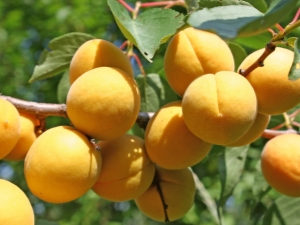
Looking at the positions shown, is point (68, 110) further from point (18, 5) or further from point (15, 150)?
point (18, 5)

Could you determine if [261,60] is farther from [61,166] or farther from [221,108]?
[61,166]

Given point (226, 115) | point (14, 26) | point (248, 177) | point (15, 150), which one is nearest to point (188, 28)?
point (226, 115)

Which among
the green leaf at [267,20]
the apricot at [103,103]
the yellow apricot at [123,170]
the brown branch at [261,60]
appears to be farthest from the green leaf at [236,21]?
the yellow apricot at [123,170]

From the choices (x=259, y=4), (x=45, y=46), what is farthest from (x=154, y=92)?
(x=45, y=46)

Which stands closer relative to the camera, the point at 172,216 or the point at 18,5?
the point at 172,216

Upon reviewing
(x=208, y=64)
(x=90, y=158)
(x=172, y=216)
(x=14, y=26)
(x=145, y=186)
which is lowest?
(x=14, y=26)

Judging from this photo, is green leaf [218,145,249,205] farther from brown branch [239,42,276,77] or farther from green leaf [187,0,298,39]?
green leaf [187,0,298,39]
